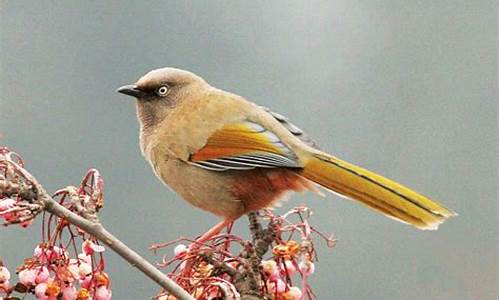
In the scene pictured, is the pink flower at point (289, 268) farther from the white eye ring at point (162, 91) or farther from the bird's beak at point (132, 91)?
the white eye ring at point (162, 91)

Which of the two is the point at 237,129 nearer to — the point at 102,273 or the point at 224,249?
the point at 224,249

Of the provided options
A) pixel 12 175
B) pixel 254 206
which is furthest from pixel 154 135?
pixel 12 175

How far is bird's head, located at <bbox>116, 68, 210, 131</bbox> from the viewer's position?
279cm

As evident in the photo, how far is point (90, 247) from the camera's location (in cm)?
171

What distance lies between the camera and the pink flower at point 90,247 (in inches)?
66.5

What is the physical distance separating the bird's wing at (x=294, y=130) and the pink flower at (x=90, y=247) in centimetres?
107

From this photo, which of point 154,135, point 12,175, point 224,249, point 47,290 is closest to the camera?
point 12,175

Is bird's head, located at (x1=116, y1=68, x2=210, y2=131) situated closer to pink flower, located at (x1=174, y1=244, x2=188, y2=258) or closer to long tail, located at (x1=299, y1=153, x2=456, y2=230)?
long tail, located at (x1=299, y1=153, x2=456, y2=230)

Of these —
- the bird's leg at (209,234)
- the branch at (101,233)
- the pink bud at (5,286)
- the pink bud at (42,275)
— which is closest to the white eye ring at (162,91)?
the bird's leg at (209,234)

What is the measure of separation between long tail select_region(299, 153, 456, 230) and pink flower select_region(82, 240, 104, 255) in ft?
2.53

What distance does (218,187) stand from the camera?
2.50m

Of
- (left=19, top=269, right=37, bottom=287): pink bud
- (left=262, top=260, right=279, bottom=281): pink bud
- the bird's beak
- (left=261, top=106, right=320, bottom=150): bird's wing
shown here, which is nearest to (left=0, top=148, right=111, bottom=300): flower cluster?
(left=19, top=269, right=37, bottom=287): pink bud

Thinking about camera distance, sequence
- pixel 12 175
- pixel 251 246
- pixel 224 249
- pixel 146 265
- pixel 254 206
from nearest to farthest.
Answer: pixel 146 265
pixel 12 175
pixel 251 246
pixel 224 249
pixel 254 206

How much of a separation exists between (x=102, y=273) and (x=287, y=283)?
1.40 feet
